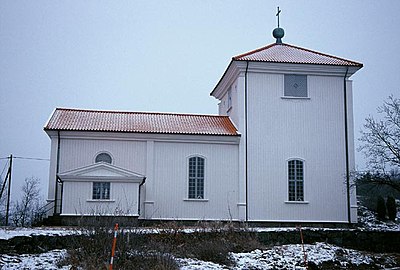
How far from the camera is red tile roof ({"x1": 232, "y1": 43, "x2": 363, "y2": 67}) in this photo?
28.6 metres

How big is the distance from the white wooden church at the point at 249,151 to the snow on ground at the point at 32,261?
9.76 m

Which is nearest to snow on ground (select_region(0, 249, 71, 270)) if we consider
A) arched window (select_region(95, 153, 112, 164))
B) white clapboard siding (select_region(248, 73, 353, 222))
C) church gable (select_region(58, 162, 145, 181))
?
church gable (select_region(58, 162, 145, 181))

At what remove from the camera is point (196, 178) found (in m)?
27.7

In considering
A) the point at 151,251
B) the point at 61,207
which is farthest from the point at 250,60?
the point at 151,251

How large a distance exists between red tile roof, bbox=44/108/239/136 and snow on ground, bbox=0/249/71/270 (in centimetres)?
1132

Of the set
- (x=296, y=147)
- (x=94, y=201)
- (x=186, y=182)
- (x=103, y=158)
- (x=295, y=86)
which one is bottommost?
(x=94, y=201)

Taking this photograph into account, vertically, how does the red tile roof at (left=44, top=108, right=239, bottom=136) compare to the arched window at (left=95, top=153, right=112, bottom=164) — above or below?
above

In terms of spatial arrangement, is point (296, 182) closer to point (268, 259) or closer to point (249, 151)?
point (249, 151)

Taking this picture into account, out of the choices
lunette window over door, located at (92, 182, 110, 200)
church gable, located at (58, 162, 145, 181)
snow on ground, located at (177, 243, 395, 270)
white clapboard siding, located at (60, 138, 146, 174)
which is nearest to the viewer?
snow on ground, located at (177, 243, 395, 270)

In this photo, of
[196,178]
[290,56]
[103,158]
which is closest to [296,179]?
A: [196,178]

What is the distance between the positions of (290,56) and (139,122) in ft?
29.5

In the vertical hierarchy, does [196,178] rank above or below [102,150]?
below

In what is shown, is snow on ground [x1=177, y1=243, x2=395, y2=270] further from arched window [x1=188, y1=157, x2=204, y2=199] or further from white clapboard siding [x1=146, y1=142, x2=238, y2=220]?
arched window [x1=188, y1=157, x2=204, y2=199]

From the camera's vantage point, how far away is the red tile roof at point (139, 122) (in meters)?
27.7
